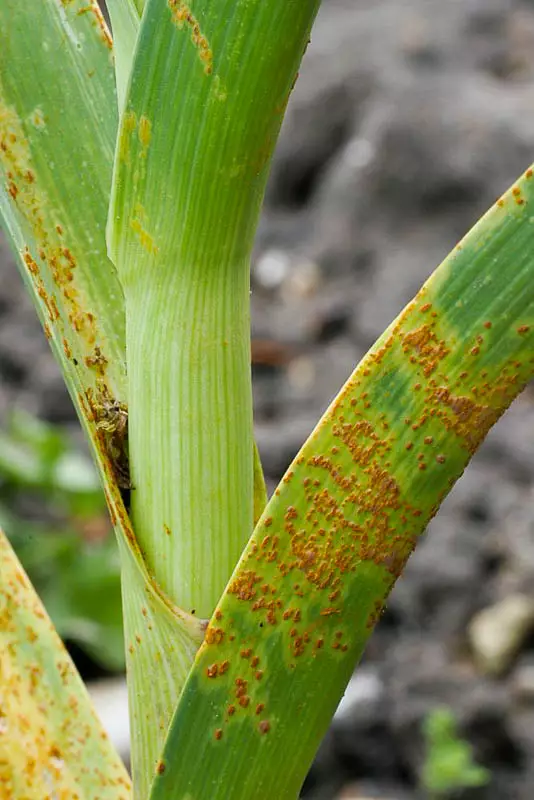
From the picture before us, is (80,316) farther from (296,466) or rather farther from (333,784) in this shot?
(333,784)

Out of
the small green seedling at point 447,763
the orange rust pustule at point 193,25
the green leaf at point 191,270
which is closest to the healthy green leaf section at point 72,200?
the green leaf at point 191,270

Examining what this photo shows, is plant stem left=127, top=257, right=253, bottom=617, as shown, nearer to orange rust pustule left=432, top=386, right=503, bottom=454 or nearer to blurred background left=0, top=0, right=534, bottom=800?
orange rust pustule left=432, top=386, right=503, bottom=454

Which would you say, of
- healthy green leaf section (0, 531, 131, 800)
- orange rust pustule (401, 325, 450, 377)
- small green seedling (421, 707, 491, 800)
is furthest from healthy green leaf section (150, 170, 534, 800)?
small green seedling (421, 707, 491, 800)

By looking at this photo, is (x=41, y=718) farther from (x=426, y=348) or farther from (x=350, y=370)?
(x=350, y=370)

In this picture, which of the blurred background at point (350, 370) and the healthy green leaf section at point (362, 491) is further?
the blurred background at point (350, 370)

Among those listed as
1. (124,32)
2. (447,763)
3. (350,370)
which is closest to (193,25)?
(124,32)

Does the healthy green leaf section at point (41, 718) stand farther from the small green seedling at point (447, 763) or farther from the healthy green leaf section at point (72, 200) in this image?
the small green seedling at point (447, 763)

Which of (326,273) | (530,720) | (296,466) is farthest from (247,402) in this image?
(326,273)
